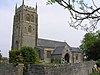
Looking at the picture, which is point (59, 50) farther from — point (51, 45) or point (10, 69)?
point (10, 69)

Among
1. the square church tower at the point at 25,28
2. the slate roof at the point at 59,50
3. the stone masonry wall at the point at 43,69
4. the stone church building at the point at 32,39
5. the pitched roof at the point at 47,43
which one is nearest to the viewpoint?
the stone masonry wall at the point at 43,69

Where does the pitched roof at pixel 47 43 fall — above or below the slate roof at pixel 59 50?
above

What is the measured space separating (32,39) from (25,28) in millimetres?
4049

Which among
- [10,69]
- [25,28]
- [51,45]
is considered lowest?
[10,69]

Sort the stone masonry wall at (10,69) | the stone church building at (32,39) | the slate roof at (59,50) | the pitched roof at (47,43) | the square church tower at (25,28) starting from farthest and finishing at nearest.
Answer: the pitched roof at (47,43) < the slate roof at (59,50) < the stone church building at (32,39) < the square church tower at (25,28) < the stone masonry wall at (10,69)

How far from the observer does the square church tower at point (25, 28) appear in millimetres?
59562

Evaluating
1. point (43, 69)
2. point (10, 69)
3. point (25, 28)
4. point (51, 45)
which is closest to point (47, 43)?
point (51, 45)

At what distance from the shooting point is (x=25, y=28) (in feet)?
199

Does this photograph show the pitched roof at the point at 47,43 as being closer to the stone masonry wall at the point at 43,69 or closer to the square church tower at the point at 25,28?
the square church tower at the point at 25,28

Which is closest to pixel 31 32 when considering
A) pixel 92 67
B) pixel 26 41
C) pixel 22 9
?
pixel 26 41

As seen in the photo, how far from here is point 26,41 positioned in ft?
198

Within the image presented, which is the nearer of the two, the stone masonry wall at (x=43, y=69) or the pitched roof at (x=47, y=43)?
the stone masonry wall at (x=43, y=69)

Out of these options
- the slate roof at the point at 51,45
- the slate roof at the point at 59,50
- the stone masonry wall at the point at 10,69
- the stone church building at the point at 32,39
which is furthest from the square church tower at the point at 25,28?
the stone masonry wall at the point at 10,69

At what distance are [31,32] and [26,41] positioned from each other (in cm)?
337
